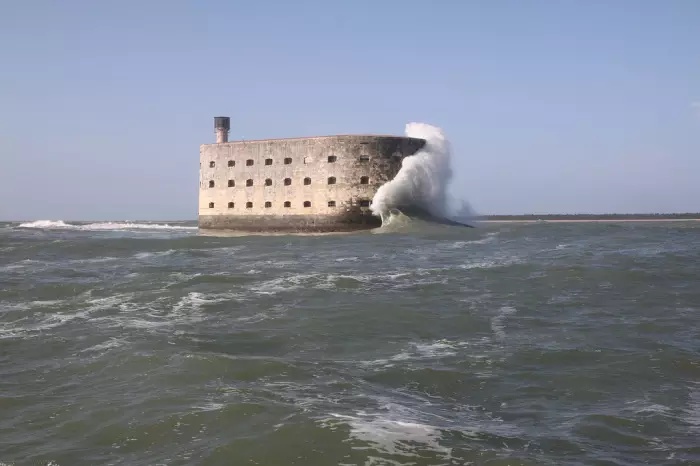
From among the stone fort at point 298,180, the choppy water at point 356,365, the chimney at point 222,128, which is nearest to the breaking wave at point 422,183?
the stone fort at point 298,180

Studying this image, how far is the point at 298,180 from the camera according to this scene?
3247cm

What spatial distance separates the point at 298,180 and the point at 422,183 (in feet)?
19.9

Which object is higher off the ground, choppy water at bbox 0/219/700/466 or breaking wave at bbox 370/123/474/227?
breaking wave at bbox 370/123/474/227

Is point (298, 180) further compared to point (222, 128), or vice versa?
point (222, 128)

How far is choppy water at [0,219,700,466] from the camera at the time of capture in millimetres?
5219

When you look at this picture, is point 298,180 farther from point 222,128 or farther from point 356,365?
point 356,365

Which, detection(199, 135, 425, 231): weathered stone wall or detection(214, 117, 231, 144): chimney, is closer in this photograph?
detection(199, 135, 425, 231): weathered stone wall

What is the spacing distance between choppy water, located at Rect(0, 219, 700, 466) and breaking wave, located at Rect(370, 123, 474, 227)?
14.2 meters

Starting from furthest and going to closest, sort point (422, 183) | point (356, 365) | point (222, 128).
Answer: point (222, 128)
point (422, 183)
point (356, 365)

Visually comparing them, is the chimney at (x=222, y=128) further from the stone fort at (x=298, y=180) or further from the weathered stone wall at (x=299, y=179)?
the weathered stone wall at (x=299, y=179)

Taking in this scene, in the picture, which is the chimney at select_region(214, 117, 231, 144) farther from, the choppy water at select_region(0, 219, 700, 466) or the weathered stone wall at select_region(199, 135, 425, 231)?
the choppy water at select_region(0, 219, 700, 466)

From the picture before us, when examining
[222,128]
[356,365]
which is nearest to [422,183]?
[222,128]

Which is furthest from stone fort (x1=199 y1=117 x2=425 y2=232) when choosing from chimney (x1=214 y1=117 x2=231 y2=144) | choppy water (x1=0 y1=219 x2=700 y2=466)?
choppy water (x1=0 y1=219 x2=700 y2=466)

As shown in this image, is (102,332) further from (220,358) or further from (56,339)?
(220,358)
